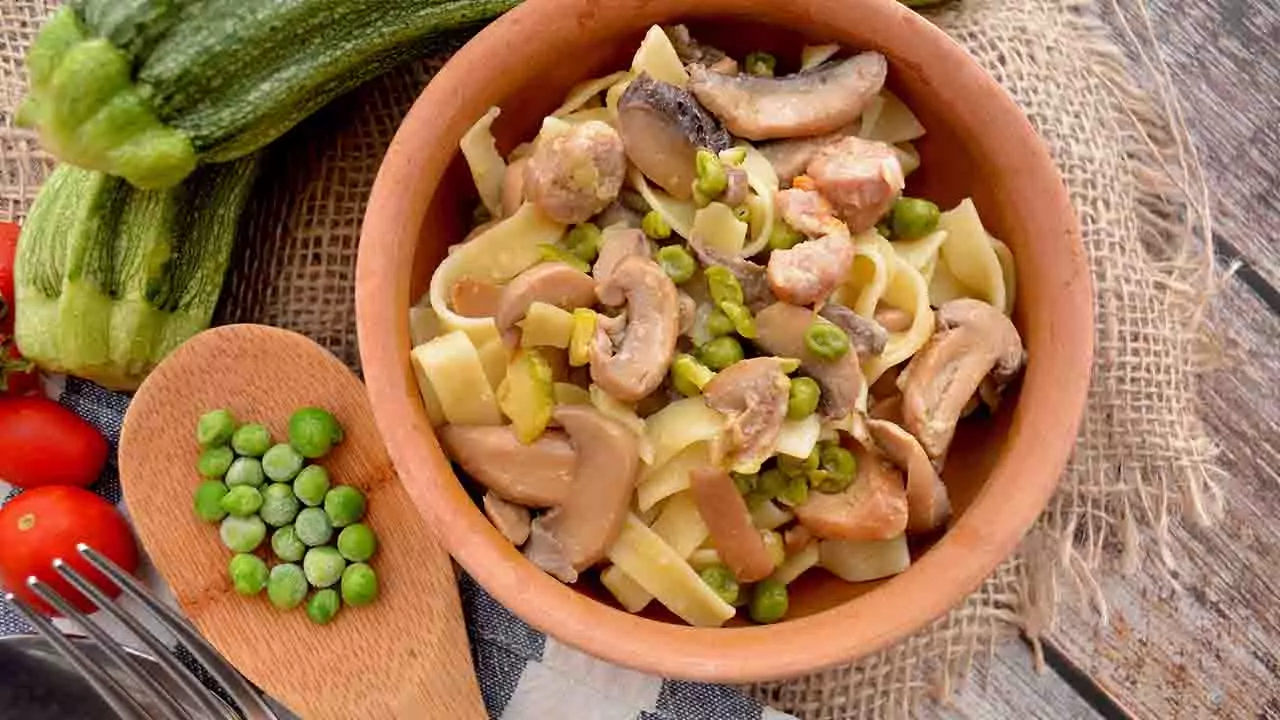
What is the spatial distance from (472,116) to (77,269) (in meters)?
1.06

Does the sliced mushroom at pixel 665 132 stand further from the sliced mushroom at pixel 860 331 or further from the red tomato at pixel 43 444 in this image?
the red tomato at pixel 43 444

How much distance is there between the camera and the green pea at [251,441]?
3.16 m

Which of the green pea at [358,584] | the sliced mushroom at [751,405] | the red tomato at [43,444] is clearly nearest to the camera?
the sliced mushroom at [751,405]

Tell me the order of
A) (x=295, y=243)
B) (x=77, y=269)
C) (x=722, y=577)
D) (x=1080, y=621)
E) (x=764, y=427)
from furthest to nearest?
(x=1080, y=621), (x=295, y=243), (x=77, y=269), (x=722, y=577), (x=764, y=427)

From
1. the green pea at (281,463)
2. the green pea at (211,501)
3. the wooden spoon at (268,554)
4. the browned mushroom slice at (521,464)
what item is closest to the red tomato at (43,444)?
the wooden spoon at (268,554)

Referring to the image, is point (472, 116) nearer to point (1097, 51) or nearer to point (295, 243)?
point (295, 243)

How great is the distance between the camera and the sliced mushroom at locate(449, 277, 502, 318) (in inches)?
112

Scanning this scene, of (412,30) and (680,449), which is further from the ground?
(412,30)

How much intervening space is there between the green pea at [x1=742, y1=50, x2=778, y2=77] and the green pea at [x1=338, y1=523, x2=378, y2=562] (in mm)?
1482

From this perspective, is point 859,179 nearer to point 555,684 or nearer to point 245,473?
point 555,684

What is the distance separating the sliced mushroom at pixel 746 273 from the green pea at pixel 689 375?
0.63 feet

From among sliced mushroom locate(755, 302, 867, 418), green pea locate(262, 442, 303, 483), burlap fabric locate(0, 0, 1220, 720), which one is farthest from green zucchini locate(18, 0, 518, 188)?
sliced mushroom locate(755, 302, 867, 418)

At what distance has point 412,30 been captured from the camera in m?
3.01

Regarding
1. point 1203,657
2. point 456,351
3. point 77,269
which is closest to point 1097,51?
point 1203,657
